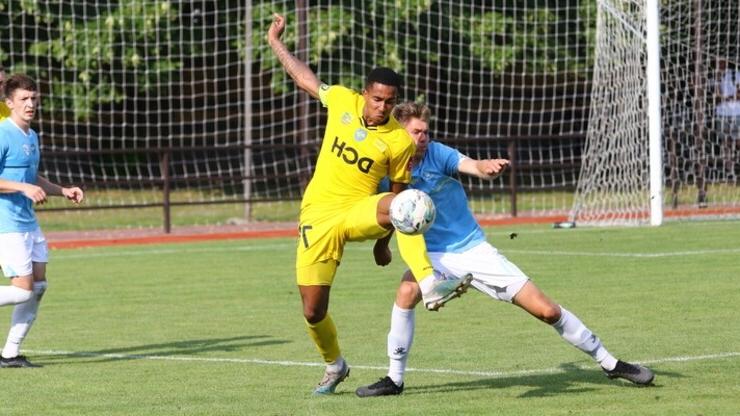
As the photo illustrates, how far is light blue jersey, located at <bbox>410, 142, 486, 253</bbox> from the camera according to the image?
30.6 ft

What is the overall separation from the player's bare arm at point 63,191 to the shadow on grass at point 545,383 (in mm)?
2839

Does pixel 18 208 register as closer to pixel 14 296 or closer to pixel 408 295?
pixel 14 296

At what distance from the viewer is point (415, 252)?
8.82 meters

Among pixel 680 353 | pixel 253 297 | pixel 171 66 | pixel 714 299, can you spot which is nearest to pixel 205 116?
pixel 171 66

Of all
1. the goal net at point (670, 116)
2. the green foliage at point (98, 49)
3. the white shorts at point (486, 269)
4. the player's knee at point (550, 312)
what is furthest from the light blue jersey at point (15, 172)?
the green foliage at point (98, 49)

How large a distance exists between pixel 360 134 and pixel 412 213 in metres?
0.81

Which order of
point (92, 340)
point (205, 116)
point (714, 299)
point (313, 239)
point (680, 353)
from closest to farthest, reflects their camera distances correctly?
point (313, 239) → point (680, 353) → point (92, 340) → point (714, 299) → point (205, 116)

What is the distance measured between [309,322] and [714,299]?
595 cm

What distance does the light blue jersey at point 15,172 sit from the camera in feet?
37.0

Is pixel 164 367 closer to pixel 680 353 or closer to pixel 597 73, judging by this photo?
pixel 680 353

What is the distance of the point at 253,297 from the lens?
52.7ft

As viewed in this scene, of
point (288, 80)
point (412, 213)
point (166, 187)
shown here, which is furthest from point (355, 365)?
point (288, 80)

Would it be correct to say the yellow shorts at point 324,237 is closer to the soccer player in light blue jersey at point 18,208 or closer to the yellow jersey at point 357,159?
the yellow jersey at point 357,159

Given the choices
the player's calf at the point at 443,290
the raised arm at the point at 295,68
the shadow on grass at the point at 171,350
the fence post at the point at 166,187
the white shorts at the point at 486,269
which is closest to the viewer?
the player's calf at the point at 443,290
